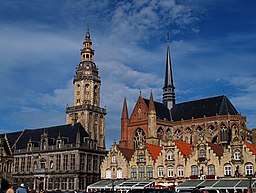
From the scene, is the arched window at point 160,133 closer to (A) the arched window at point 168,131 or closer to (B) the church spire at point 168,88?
(A) the arched window at point 168,131

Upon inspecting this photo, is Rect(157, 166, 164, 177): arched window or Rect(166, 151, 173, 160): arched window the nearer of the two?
Rect(166, 151, 173, 160): arched window

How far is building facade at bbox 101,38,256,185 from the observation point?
164 feet

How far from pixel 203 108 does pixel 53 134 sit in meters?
30.1

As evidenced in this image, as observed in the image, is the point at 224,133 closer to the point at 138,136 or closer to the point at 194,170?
the point at 138,136

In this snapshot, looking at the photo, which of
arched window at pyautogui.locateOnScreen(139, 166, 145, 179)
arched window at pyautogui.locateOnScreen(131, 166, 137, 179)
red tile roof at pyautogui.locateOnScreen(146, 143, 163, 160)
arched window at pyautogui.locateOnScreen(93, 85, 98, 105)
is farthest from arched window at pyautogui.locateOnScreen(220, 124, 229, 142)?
arched window at pyautogui.locateOnScreen(93, 85, 98, 105)

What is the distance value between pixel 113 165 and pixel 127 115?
21.9 m

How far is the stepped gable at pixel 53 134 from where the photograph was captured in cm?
7181

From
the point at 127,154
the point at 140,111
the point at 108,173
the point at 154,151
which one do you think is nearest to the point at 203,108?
the point at 140,111

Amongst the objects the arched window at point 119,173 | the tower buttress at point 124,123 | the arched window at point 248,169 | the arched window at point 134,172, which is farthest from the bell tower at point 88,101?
the arched window at point 248,169

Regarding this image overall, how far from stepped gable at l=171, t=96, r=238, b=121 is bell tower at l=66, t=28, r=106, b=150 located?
1771 centimetres

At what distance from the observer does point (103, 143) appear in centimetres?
9156

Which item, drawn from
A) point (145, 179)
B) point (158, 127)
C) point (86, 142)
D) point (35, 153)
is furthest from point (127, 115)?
point (145, 179)

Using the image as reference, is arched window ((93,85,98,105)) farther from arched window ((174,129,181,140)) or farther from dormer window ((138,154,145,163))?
dormer window ((138,154,145,163))

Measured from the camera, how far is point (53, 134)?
75938 mm
